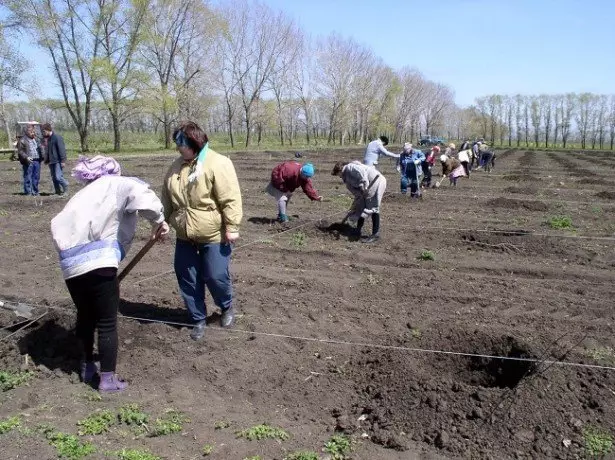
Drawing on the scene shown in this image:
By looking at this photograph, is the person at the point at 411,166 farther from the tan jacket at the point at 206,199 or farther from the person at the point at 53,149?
the tan jacket at the point at 206,199

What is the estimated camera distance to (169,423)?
3502mm

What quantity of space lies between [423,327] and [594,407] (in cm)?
175

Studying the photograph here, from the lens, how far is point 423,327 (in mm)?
5148

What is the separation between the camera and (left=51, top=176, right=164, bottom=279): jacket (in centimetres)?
361

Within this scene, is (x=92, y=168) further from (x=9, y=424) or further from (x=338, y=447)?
(x=338, y=447)

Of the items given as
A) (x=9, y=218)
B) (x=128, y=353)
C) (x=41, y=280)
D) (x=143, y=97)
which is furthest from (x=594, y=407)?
(x=143, y=97)

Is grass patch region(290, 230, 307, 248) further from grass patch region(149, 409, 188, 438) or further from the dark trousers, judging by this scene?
grass patch region(149, 409, 188, 438)

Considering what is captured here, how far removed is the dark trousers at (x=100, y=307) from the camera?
3.68 metres

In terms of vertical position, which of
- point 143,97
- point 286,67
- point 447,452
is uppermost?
point 286,67

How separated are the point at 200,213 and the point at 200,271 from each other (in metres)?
0.61

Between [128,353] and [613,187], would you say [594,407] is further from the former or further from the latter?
[613,187]

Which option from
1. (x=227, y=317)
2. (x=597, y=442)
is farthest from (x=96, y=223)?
(x=597, y=442)

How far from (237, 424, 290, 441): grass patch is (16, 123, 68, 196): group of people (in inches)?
428

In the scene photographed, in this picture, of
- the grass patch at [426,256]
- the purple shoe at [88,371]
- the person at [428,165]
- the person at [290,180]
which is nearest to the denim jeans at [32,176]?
the person at [290,180]
